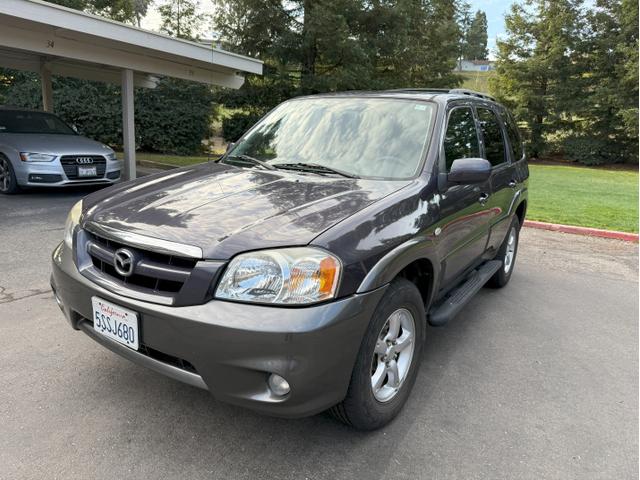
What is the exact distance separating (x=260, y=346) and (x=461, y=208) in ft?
6.22

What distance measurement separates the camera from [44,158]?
26.9 feet

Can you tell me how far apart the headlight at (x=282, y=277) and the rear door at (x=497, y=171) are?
7.46 feet

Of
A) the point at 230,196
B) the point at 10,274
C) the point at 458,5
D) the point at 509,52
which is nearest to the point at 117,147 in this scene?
the point at 10,274

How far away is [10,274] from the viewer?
4637 millimetres

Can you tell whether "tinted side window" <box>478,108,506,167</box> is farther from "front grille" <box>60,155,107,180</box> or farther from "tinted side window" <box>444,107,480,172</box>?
"front grille" <box>60,155,107,180</box>

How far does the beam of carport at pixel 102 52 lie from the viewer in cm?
817

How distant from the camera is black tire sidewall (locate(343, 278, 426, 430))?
2273 millimetres

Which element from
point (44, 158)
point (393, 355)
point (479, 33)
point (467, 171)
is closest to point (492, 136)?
point (467, 171)

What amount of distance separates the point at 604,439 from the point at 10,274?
494 cm

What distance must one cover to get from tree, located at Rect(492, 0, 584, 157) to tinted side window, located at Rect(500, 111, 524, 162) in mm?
21132

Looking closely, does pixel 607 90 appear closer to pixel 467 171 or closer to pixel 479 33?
pixel 467 171

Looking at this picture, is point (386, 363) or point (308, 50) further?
point (308, 50)

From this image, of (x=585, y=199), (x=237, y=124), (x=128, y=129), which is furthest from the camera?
(x=237, y=124)

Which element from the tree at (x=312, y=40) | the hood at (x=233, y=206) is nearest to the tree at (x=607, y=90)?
the tree at (x=312, y=40)
